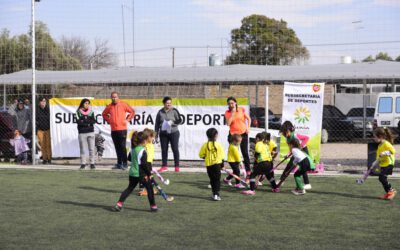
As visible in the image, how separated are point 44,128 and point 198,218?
907 centimetres

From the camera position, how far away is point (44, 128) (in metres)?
16.8

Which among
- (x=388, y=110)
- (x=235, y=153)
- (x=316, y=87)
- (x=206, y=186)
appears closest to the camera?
(x=235, y=153)

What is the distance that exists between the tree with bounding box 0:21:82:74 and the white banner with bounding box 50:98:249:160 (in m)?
6.95

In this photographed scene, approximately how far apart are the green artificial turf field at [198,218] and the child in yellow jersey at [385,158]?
0.95 ft

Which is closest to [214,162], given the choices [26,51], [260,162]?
[260,162]

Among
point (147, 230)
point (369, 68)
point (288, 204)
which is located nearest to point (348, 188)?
point (288, 204)

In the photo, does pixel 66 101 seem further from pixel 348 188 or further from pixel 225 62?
pixel 225 62

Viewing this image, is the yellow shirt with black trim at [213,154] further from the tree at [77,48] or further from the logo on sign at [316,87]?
the tree at [77,48]

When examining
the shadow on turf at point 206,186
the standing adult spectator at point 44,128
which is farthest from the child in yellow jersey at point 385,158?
the standing adult spectator at point 44,128

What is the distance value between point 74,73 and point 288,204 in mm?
18891

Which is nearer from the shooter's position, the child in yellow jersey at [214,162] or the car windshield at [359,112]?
the child in yellow jersey at [214,162]

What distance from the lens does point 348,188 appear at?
11.8 metres

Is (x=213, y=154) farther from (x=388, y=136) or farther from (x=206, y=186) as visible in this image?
(x=388, y=136)

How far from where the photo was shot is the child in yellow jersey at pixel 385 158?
10414 millimetres
